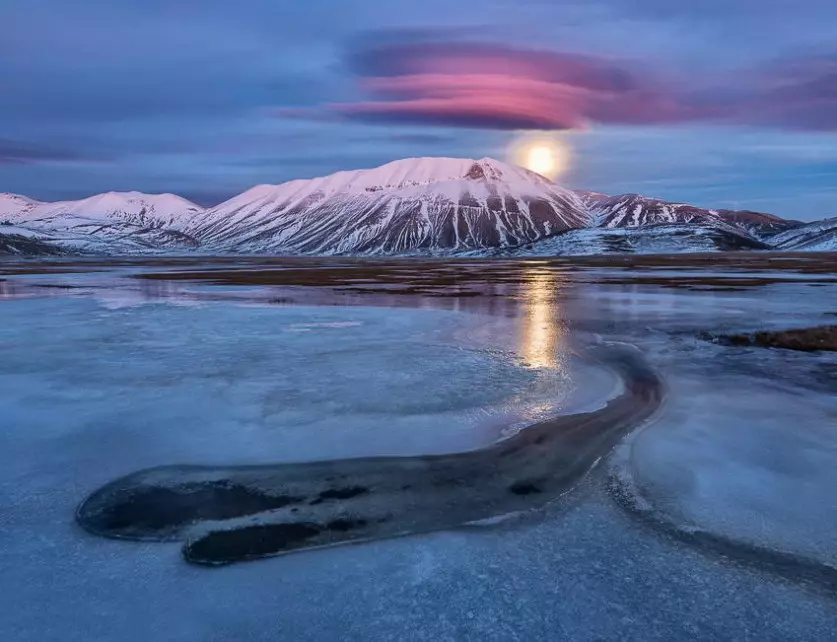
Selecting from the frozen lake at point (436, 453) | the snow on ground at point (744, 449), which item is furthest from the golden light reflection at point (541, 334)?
the snow on ground at point (744, 449)

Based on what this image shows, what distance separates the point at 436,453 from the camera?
9.51 m

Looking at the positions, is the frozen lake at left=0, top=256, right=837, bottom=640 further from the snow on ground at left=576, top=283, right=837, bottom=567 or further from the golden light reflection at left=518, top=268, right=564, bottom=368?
the golden light reflection at left=518, top=268, right=564, bottom=368

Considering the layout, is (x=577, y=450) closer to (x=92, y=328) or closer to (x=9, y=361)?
(x=9, y=361)

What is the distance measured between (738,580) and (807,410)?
716 cm

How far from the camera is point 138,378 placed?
47.0 ft

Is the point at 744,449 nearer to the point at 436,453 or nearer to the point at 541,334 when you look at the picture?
the point at 436,453

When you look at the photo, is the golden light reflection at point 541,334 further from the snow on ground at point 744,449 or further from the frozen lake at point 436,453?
the snow on ground at point 744,449

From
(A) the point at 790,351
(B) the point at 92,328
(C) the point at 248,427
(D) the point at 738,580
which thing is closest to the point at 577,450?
(D) the point at 738,580

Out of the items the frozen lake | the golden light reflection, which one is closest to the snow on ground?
the frozen lake

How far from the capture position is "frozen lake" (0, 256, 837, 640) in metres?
5.51

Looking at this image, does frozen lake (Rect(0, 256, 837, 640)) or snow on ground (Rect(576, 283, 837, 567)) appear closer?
frozen lake (Rect(0, 256, 837, 640))

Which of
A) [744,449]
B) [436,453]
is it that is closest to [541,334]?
[744,449]

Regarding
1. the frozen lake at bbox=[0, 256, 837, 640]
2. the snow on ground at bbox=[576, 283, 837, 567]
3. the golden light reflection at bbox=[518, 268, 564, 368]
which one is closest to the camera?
the frozen lake at bbox=[0, 256, 837, 640]

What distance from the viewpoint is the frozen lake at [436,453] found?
5508mm
